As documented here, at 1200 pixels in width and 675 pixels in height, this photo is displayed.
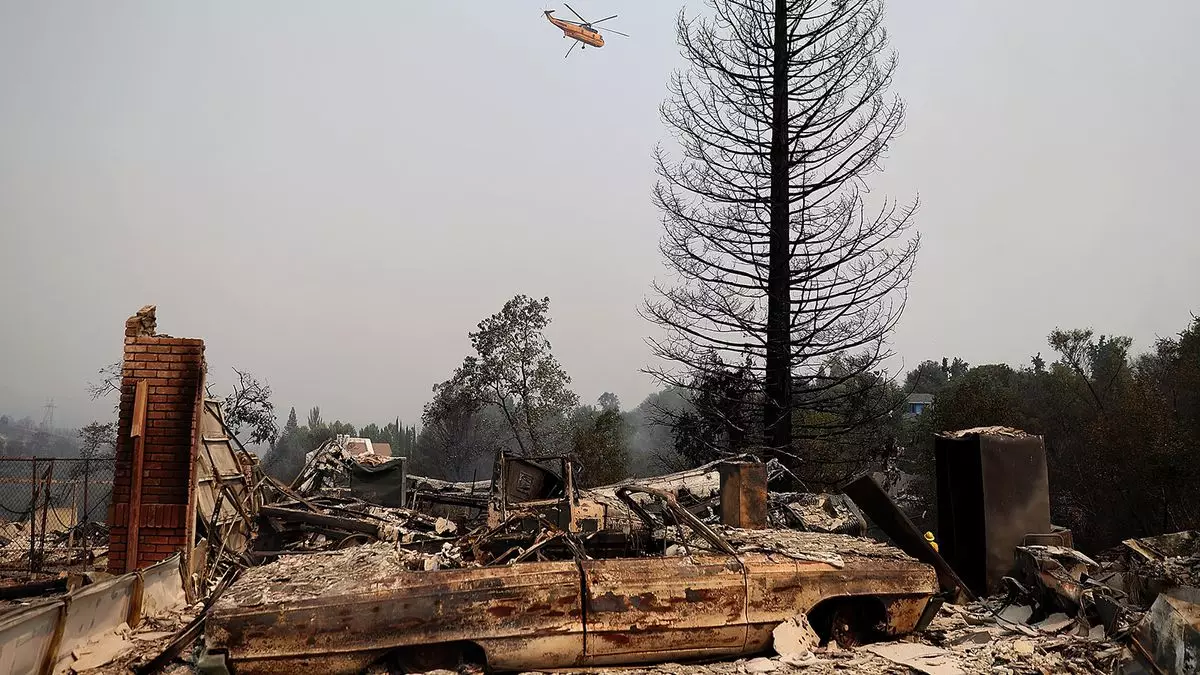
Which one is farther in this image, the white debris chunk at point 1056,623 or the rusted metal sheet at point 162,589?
the white debris chunk at point 1056,623

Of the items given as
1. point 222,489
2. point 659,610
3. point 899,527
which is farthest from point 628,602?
point 222,489

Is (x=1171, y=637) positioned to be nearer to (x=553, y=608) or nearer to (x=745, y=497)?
(x=745, y=497)

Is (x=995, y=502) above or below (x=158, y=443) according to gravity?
below

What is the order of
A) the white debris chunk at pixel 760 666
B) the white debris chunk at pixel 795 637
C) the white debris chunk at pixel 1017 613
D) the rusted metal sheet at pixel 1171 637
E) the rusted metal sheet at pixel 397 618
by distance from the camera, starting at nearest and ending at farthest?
the rusted metal sheet at pixel 1171 637 → the rusted metal sheet at pixel 397 618 → the white debris chunk at pixel 760 666 → the white debris chunk at pixel 795 637 → the white debris chunk at pixel 1017 613

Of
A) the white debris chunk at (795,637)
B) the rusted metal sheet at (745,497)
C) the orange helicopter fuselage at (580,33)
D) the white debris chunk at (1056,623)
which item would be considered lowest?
the white debris chunk at (1056,623)

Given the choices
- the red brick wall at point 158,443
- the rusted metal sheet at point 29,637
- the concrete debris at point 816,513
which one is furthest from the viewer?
the concrete debris at point 816,513

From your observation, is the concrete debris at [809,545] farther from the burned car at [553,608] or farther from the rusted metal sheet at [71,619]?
the rusted metal sheet at [71,619]

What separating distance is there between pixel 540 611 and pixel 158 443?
13.8ft

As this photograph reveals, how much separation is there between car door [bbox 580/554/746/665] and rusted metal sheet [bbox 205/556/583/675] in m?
0.16

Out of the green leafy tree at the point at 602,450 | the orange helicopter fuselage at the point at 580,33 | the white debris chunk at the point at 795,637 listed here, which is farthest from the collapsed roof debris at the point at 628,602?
the orange helicopter fuselage at the point at 580,33

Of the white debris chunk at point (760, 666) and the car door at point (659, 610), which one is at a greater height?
the car door at point (659, 610)

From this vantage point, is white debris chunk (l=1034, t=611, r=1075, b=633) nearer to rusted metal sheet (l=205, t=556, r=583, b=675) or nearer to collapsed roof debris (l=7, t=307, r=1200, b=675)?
collapsed roof debris (l=7, t=307, r=1200, b=675)

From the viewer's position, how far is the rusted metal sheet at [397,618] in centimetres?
496

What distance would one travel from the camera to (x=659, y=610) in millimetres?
5473
